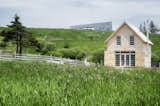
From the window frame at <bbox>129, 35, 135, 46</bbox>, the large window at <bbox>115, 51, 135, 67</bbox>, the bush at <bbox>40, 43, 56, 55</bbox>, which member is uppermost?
the window frame at <bbox>129, 35, 135, 46</bbox>

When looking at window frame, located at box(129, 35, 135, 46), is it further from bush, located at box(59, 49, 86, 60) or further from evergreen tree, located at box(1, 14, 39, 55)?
bush, located at box(59, 49, 86, 60)

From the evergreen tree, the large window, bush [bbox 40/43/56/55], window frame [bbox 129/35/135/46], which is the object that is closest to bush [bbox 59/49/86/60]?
bush [bbox 40/43/56/55]

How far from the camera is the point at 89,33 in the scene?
591 ft

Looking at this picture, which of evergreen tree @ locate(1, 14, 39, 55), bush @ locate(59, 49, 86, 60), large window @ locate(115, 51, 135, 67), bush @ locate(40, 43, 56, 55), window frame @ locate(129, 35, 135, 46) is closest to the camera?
large window @ locate(115, 51, 135, 67)

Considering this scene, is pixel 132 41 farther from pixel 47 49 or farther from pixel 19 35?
pixel 47 49

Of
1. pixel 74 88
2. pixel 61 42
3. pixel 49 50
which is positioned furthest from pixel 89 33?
pixel 74 88

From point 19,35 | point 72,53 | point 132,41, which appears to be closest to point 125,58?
point 132,41

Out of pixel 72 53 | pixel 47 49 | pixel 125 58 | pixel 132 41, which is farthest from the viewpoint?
pixel 47 49

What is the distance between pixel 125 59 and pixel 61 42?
81.4m

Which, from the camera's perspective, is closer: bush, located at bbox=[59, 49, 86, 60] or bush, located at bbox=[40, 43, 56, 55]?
bush, located at bbox=[59, 49, 86, 60]

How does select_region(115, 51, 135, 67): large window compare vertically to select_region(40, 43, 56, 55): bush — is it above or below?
below

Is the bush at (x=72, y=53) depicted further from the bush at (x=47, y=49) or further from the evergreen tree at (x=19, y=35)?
the evergreen tree at (x=19, y=35)

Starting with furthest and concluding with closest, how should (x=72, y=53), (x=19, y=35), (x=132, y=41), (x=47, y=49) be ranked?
(x=47, y=49) < (x=72, y=53) < (x=19, y=35) < (x=132, y=41)

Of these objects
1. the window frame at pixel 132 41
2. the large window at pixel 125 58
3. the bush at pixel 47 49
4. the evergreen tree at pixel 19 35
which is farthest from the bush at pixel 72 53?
the window frame at pixel 132 41
